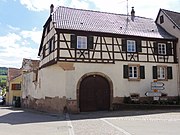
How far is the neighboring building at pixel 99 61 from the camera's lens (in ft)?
72.8

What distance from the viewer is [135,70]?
2505cm

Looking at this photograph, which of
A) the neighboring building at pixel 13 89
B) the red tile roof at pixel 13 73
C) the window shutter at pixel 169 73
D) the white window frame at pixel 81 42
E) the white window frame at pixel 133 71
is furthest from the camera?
the red tile roof at pixel 13 73

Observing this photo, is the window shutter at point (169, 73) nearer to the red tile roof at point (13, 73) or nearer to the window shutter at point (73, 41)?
the window shutter at point (73, 41)

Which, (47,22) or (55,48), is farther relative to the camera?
(47,22)

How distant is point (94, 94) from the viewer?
2320cm

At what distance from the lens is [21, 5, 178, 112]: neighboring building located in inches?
874

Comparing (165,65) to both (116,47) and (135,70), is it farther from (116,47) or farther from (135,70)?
(116,47)

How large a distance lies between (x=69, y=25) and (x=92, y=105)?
24.1 feet

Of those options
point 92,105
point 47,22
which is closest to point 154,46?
point 92,105

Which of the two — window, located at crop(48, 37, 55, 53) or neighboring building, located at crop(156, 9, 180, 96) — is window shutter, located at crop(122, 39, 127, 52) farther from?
window, located at crop(48, 37, 55, 53)

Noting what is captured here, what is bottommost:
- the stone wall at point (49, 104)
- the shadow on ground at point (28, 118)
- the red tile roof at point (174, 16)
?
the shadow on ground at point (28, 118)

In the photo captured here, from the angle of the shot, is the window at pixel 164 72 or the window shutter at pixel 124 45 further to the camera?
the window at pixel 164 72

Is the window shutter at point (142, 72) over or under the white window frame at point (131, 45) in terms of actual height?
under

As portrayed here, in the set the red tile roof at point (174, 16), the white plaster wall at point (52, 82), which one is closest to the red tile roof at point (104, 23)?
the red tile roof at point (174, 16)
